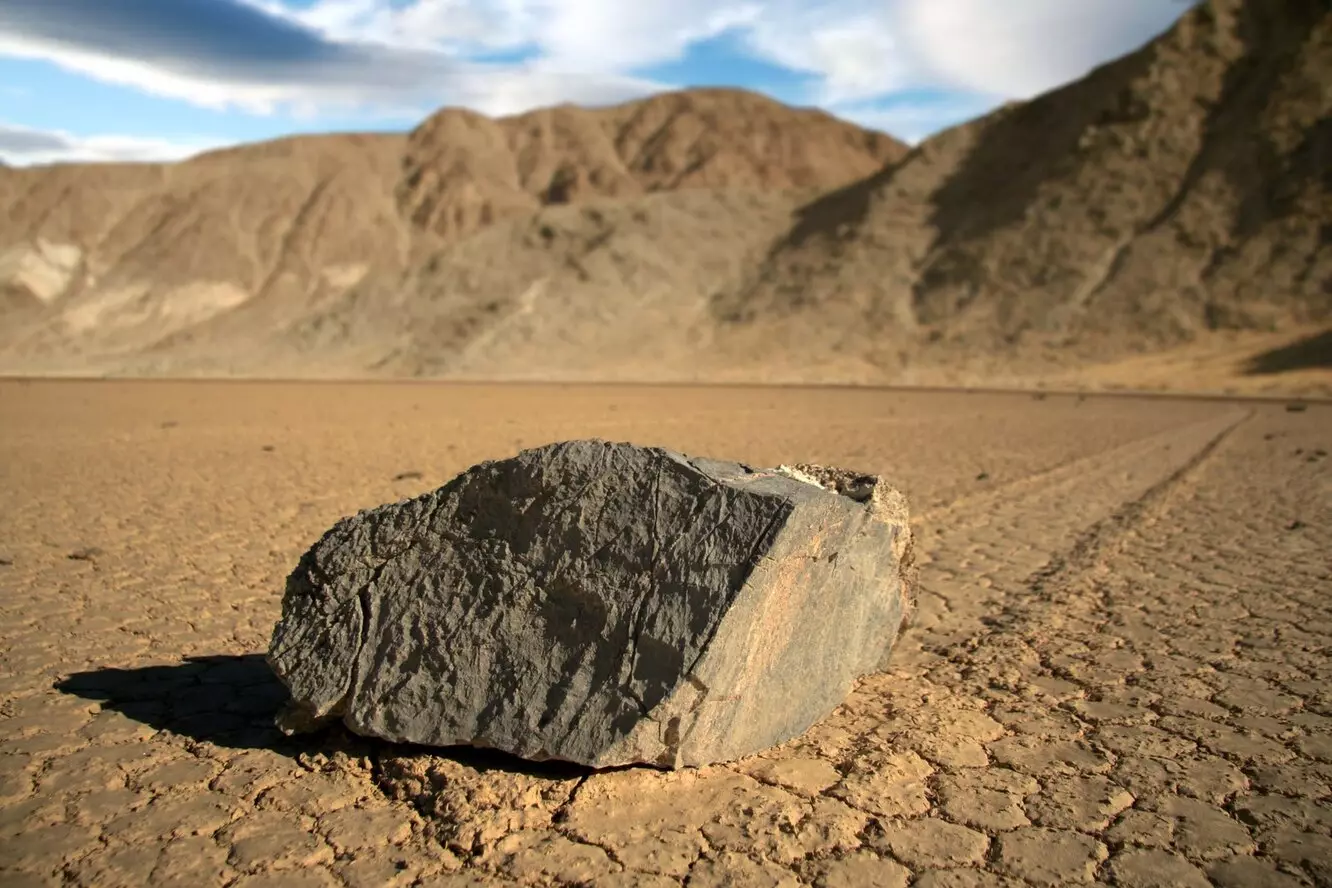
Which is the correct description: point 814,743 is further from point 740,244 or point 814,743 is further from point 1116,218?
point 740,244

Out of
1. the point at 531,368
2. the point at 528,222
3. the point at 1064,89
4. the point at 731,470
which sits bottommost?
the point at 531,368

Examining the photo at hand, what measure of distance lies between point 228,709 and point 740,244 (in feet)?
155

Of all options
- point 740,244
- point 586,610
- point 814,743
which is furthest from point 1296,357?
point 586,610

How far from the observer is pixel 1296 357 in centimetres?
2825

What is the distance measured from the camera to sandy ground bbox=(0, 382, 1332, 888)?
8.65 ft

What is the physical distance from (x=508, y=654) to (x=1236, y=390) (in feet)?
94.1

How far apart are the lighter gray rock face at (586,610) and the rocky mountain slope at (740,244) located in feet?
97.1

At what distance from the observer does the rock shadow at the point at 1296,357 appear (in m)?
27.6

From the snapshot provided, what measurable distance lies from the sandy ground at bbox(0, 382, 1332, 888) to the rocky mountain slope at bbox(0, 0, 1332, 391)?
26.4 meters

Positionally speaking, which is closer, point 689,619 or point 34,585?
point 689,619

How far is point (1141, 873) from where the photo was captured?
2.59m

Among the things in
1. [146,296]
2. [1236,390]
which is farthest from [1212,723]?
[146,296]

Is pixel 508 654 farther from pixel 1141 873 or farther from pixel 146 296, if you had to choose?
pixel 146 296

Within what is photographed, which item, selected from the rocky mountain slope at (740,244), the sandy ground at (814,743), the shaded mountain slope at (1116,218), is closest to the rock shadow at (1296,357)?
the rocky mountain slope at (740,244)
